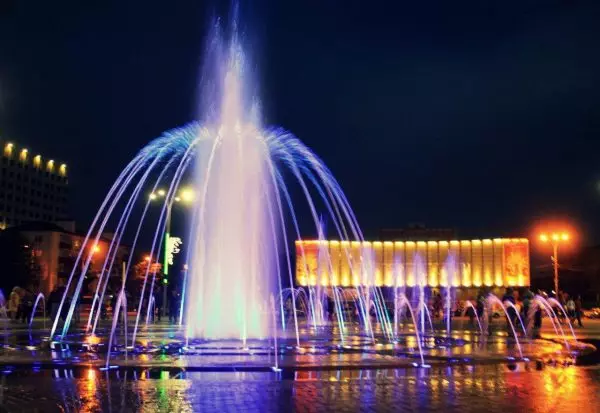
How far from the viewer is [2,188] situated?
135875mm

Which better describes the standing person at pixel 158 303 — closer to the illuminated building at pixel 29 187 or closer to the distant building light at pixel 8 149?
the illuminated building at pixel 29 187

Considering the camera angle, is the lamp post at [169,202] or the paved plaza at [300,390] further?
the lamp post at [169,202]

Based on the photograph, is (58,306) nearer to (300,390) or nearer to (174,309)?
(174,309)

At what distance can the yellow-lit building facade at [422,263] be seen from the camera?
228ft

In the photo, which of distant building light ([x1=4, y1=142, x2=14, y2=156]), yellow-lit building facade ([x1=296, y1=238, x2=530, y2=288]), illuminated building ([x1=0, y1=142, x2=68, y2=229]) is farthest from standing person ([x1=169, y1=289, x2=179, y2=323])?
distant building light ([x1=4, y1=142, x2=14, y2=156])

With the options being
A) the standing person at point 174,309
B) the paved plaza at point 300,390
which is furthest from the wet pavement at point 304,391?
the standing person at point 174,309

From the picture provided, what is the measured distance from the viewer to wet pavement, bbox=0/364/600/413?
8578 mm

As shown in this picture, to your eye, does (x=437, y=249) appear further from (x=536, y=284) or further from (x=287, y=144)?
(x=287, y=144)

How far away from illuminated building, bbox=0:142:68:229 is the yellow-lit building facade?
264 feet

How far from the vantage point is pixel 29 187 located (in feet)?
481

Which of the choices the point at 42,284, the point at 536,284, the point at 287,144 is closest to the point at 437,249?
the point at 536,284

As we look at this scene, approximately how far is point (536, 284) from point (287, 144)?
3665 inches

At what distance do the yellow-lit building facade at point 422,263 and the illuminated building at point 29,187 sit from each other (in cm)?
8052

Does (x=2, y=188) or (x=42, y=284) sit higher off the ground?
(x=2, y=188)
